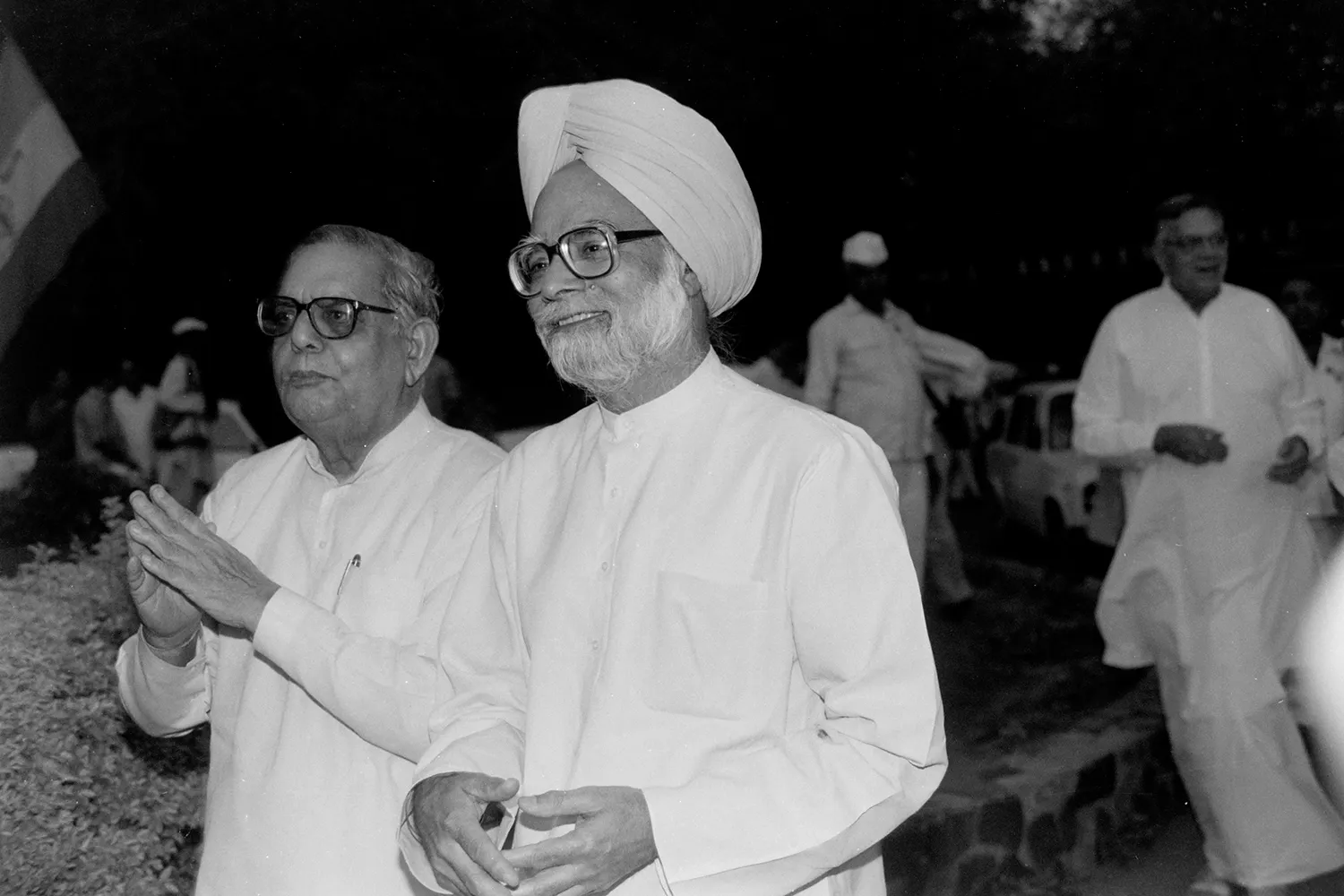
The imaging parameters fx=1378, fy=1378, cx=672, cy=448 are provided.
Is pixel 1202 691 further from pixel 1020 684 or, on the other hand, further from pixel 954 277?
pixel 954 277

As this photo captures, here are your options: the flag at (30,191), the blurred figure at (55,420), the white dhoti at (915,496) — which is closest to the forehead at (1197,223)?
the white dhoti at (915,496)

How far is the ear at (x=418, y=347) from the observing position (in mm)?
2531

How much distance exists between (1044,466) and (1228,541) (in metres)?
0.82

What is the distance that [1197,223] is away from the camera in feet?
15.2

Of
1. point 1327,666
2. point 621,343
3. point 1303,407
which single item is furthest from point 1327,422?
point 621,343

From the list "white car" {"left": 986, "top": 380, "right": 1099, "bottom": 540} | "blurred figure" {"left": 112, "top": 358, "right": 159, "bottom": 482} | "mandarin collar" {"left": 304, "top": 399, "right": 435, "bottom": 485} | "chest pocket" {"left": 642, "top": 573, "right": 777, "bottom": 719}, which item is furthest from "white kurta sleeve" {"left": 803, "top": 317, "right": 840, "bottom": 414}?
"chest pocket" {"left": 642, "top": 573, "right": 777, "bottom": 719}

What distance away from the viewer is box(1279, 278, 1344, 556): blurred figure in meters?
4.23

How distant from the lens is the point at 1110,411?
4531mm

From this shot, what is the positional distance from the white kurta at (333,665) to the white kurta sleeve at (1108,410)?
266 cm

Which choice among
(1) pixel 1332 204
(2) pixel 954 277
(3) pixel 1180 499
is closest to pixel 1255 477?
(3) pixel 1180 499

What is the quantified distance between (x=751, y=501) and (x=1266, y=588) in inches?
121

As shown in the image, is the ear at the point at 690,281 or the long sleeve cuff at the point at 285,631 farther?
the long sleeve cuff at the point at 285,631

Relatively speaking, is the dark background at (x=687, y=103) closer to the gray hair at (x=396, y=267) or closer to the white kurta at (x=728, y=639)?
the gray hair at (x=396, y=267)

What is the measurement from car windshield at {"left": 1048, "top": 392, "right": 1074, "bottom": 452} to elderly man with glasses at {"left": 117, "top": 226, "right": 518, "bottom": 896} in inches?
112
